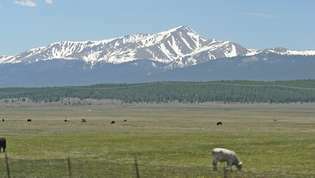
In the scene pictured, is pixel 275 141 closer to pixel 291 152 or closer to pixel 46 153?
pixel 291 152

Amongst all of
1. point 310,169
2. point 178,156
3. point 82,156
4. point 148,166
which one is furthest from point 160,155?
point 310,169

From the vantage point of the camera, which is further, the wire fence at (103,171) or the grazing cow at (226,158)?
the grazing cow at (226,158)

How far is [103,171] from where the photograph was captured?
38.2 meters

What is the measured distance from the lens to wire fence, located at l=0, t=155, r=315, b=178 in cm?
3562

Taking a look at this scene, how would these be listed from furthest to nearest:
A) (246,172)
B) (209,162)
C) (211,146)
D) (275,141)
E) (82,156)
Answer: (275,141) → (211,146) → (82,156) → (209,162) → (246,172)

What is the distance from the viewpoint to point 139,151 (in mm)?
54156

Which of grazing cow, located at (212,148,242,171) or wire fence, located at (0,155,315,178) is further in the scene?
grazing cow, located at (212,148,242,171)

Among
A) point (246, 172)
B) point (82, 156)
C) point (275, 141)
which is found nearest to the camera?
point (246, 172)

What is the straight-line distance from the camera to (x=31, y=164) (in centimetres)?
4269

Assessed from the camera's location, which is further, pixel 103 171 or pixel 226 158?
pixel 226 158

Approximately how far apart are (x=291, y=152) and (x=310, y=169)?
467 inches

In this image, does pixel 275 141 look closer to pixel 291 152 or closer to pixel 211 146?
pixel 211 146

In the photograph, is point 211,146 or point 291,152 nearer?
point 291,152

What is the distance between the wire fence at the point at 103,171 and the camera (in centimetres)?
3562
